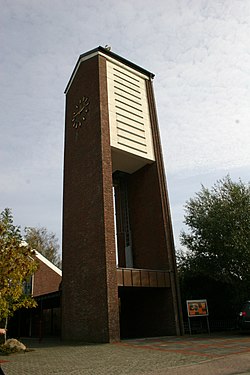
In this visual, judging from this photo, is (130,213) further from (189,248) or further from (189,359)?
(189,359)

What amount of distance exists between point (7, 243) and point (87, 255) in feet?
16.3


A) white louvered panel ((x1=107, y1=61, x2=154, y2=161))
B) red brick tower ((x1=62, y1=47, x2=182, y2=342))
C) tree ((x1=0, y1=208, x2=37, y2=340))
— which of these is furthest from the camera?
white louvered panel ((x1=107, y1=61, x2=154, y2=161))

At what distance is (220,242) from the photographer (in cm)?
2045

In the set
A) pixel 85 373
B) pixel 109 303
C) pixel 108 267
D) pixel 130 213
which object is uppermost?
pixel 130 213

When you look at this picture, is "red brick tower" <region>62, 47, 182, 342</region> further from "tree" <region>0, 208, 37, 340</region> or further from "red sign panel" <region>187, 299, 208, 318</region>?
"tree" <region>0, 208, 37, 340</region>

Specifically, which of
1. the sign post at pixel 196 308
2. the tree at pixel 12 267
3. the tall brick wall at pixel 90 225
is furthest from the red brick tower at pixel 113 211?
the tree at pixel 12 267

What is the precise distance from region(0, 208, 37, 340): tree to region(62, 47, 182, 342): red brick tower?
12.1 feet

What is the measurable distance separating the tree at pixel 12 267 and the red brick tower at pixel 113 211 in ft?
12.1

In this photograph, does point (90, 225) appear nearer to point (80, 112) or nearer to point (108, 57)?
point (80, 112)

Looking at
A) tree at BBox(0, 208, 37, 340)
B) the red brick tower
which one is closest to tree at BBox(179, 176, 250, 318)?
the red brick tower

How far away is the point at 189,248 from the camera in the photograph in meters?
22.4

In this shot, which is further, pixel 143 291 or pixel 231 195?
pixel 231 195

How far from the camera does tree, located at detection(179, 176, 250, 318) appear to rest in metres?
19.9

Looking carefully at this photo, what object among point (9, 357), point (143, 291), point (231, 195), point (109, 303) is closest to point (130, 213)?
point (143, 291)
